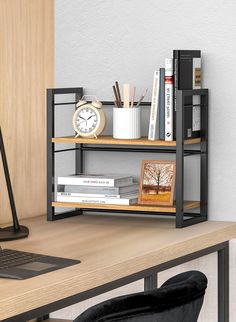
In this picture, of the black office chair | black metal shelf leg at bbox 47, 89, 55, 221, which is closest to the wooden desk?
black metal shelf leg at bbox 47, 89, 55, 221

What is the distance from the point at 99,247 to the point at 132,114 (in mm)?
630

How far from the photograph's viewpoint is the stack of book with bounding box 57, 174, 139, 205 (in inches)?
120

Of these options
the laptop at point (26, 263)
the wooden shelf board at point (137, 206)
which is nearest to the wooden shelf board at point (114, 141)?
the wooden shelf board at point (137, 206)

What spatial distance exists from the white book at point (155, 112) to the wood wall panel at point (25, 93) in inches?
19.7

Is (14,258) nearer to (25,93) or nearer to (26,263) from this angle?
(26,263)

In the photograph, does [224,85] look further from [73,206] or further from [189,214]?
[73,206]

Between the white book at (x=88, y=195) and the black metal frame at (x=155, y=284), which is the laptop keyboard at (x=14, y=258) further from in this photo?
the white book at (x=88, y=195)

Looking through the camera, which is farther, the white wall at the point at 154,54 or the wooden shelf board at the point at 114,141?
the white wall at the point at 154,54

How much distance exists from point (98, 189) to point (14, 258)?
75 centimetres

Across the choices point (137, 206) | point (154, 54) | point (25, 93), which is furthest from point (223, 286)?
point (25, 93)

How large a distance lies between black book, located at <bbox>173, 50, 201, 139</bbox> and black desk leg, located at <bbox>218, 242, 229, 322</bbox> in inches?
17.1

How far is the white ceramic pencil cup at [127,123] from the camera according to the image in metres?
3.07

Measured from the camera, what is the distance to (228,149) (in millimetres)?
3113

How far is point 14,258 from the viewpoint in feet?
7.81
